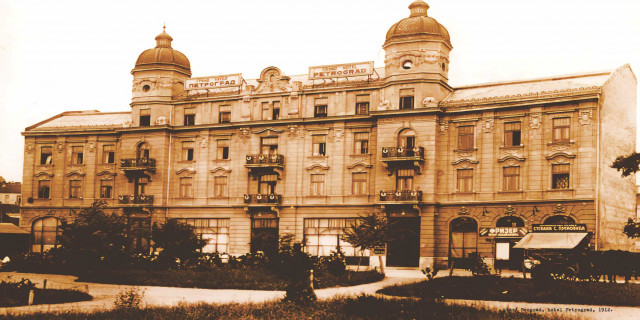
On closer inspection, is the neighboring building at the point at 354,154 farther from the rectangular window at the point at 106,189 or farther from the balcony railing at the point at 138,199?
the balcony railing at the point at 138,199

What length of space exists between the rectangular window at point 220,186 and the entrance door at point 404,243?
605 inches

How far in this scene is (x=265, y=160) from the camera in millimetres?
59688

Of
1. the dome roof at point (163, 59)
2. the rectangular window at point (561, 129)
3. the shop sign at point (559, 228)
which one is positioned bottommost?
the shop sign at point (559, 228)

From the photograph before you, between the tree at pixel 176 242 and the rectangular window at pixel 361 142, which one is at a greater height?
the rectangular window at pixel 361 142

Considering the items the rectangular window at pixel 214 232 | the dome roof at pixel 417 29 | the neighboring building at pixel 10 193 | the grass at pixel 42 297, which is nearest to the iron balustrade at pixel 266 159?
the rectangular window at pixel 214 232

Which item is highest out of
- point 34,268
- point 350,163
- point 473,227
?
point 350,163

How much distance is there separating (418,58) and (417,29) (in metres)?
2.23

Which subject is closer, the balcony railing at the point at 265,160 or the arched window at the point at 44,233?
the balcony railing at the point at 265,160

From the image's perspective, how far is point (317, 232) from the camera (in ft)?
193

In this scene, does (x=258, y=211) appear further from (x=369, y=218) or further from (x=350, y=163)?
(x=369, y=218)

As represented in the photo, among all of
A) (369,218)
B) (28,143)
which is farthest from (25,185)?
(369,218)

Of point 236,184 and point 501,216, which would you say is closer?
point 501,216

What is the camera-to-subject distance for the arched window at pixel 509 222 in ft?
169

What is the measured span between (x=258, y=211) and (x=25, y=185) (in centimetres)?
2403
